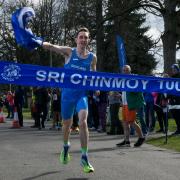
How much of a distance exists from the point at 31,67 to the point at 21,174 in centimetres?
162

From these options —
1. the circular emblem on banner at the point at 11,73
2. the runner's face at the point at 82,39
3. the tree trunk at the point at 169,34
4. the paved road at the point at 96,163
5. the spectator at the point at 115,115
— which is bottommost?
the paved road at the point at 96,163

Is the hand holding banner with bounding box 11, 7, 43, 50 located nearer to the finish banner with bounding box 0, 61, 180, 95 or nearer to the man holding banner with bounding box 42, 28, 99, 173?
the man holding banner with bounding box 42, 28, 99, 173

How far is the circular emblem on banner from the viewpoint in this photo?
8.47 m

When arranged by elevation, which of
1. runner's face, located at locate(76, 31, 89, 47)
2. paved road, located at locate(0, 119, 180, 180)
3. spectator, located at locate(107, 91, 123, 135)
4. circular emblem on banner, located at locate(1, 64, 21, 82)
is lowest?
paved road, located at locate(0, 119, 180, 180)

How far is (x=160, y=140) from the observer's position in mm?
15000

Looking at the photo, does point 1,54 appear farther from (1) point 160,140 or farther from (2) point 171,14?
(1) point 160,140

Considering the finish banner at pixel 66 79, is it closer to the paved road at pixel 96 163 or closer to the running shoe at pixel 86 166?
the running shoe at pixel 86 166

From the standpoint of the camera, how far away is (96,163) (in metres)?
9.78

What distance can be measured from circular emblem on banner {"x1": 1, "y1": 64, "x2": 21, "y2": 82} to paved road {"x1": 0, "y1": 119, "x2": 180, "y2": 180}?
1431 mm

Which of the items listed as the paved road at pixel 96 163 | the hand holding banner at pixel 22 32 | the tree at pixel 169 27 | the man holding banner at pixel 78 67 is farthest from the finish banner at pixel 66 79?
the tree at pixel 169 27

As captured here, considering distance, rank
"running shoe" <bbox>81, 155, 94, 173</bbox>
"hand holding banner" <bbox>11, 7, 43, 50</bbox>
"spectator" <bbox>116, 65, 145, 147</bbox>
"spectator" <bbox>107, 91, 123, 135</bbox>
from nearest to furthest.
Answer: "running shoe" <bbox>81, 155, 94, 173</bbox> < "hand holding banner" <bbox>11, 7, 43, 50</bbox> < "spectator" <bbox>116, 65, 145, 147</bbox> < "spectator" <bbox>107, 91, 123, 135</bbox>

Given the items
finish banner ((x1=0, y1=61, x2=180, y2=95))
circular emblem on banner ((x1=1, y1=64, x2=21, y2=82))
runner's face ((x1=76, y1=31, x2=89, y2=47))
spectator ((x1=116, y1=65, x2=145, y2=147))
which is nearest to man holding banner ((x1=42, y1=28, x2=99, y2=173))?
runner's face ((x1=76, y1=31, x2=89, y2=47))

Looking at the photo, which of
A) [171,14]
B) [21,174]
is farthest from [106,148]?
[171,14]

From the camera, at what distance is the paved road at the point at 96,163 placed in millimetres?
8273
